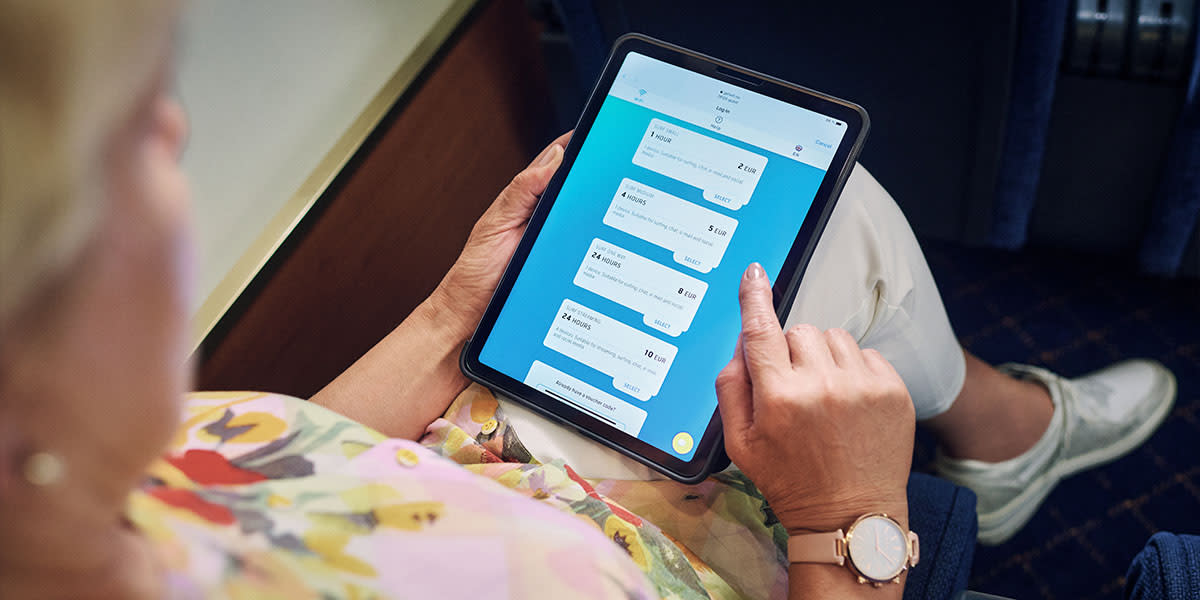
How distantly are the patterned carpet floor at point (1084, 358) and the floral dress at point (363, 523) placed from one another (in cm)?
66

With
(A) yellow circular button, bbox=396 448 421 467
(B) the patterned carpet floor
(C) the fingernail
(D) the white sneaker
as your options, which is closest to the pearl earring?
(A) yellow circular button, bbox=396 448 421 467

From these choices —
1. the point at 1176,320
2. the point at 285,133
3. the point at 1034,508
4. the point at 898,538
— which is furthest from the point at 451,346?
the point at 1176,320

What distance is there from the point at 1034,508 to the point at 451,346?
846 mm

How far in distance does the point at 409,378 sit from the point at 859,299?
443 millimetres

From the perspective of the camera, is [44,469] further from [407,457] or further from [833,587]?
[833,587]

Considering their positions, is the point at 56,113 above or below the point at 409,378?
above

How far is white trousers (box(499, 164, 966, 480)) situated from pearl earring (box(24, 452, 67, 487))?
1.56ft

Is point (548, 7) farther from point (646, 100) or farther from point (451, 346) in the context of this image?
point (451, 346)

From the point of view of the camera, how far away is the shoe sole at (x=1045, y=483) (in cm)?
109

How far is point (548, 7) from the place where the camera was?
116 centimetres

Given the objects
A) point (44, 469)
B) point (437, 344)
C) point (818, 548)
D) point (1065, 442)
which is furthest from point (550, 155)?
point (1065, 442)

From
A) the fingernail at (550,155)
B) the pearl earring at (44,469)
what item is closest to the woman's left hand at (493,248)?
the fingernail at (550,155)

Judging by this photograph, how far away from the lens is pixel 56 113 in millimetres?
217

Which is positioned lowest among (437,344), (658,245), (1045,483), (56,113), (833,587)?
(1045,483)
